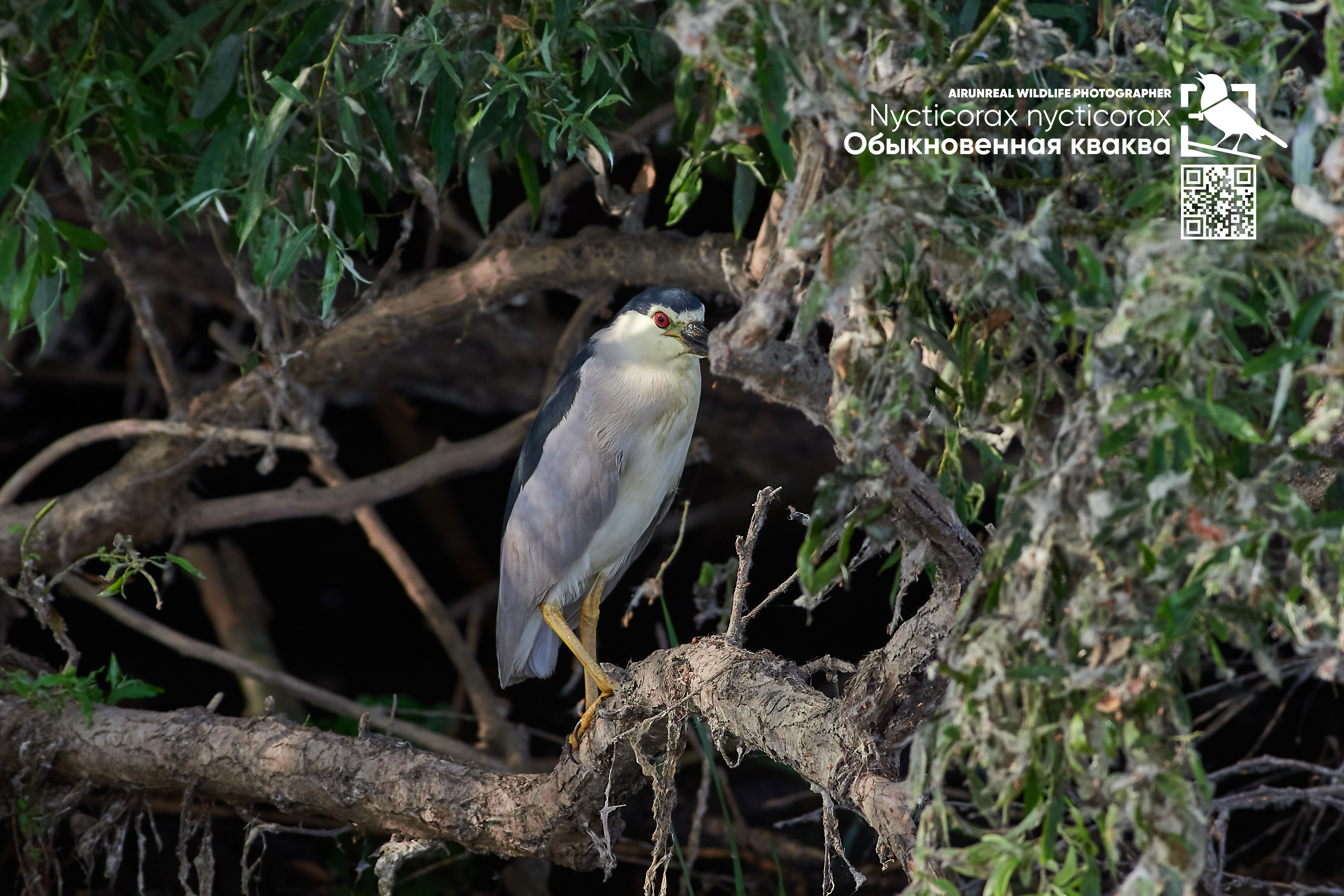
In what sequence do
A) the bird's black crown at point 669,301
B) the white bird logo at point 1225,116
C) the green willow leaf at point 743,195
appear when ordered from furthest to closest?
the bird's black crown at point 669,301 < the green willow leaf at point 743,195 < the white bird logo at point 1225,116

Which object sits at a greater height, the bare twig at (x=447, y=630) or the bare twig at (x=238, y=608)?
the bare twig at (x=447, y=630)

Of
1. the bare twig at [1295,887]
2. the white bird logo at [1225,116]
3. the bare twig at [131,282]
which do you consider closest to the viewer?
the white bird logo at [1225,116]

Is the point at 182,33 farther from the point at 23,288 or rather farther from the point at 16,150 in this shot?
the point at 23,288

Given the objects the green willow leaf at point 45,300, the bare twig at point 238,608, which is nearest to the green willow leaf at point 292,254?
the green willow leaf at point 45,300

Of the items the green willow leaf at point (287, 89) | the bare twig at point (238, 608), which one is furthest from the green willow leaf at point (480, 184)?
the bare twig at point (238, 608)

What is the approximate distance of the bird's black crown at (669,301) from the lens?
6.60 feet

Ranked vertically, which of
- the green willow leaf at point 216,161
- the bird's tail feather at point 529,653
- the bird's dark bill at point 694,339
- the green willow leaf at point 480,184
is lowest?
the bird's tail feather at point 529,653

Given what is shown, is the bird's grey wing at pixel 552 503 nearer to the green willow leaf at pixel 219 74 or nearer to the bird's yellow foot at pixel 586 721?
the bird's yellow foot at pixel 586 721

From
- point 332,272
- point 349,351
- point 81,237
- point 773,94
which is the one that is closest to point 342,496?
point 349,351

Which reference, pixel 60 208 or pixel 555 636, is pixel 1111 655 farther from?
pixel 60 208

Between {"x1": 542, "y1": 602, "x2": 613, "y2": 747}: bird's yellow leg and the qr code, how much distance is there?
1.30 metres

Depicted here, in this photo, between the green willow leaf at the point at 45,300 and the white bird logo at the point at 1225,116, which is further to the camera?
the green willow leaf at the point at 45,300

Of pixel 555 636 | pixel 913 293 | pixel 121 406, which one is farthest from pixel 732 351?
pixel 121 406

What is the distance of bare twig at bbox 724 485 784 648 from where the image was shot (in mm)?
1485
